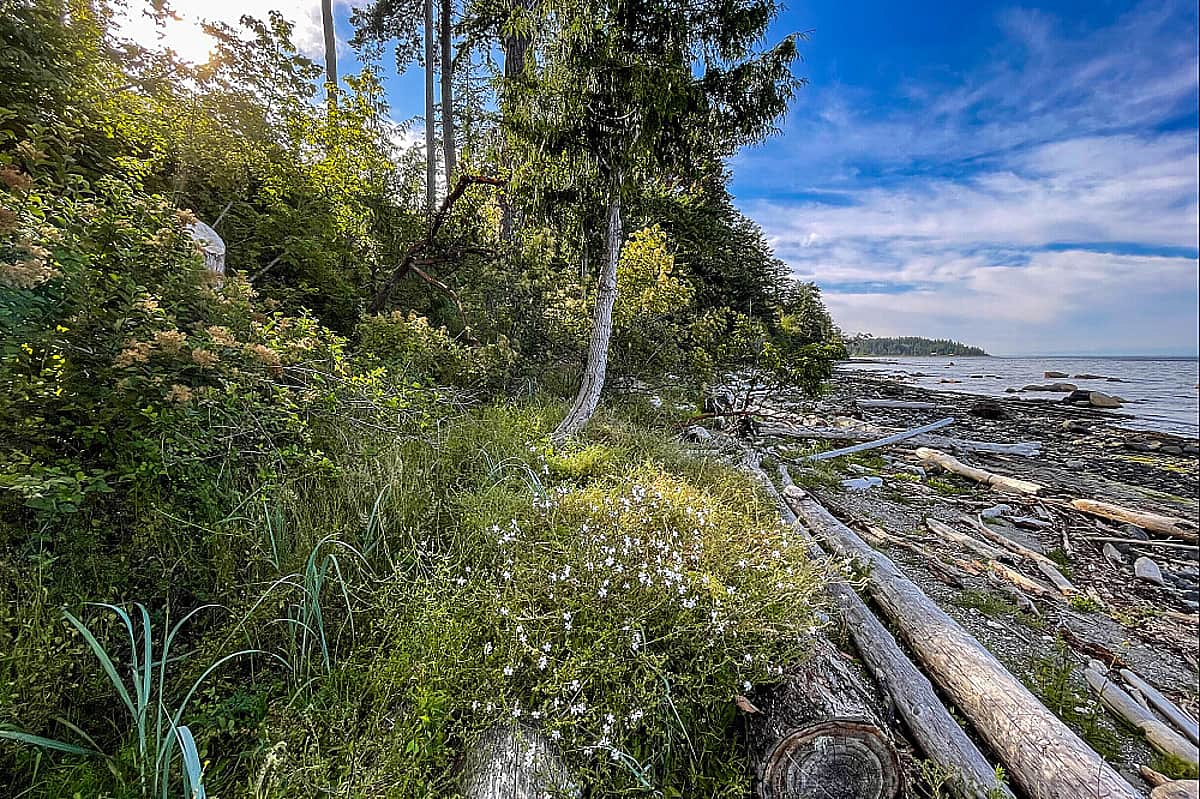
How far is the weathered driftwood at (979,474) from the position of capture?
6.79 m

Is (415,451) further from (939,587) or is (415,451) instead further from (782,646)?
(939,587)

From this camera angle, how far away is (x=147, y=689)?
1.48m

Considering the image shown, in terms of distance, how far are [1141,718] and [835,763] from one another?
2335 mm

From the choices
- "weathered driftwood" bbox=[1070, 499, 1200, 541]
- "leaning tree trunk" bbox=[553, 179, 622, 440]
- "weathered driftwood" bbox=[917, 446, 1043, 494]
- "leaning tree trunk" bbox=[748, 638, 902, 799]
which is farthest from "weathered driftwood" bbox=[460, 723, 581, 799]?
"weathered driftwood" bbox=[917, 446, 1043, 494]

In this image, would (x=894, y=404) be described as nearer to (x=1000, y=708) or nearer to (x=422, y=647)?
(x=1000, y=708)

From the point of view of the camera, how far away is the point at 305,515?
2.72 m

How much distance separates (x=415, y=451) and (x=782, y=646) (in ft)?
9.23

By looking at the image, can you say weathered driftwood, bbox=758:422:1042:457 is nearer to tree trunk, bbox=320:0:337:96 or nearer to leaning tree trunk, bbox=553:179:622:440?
leaning tree trunk, bbox=553:179:622:440

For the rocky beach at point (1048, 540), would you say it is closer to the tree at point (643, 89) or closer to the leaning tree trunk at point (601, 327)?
the leaning tree trunk at point (601, 327)

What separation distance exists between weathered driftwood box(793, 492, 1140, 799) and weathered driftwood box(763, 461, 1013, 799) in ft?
0.39

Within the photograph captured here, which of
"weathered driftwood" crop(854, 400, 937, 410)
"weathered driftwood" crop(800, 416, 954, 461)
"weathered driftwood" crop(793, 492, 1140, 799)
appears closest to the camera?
"weathered driftwood" crop(793, 492, 1140, 799)

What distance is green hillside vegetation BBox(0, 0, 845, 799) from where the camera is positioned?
178 cm

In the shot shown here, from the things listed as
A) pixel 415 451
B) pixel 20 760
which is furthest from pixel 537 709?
pixel 415 451

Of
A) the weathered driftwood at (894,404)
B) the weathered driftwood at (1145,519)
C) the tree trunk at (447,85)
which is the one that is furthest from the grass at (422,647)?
the weathered driftwood at (894,404)
